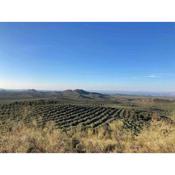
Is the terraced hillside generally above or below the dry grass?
below

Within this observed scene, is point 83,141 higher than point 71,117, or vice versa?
point 83,141

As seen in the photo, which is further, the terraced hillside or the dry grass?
the terraced hillside

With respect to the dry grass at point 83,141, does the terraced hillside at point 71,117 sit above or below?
below

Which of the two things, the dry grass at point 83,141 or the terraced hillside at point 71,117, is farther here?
the terraced hillside at point 71,117

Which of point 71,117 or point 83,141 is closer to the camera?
point 83,141
